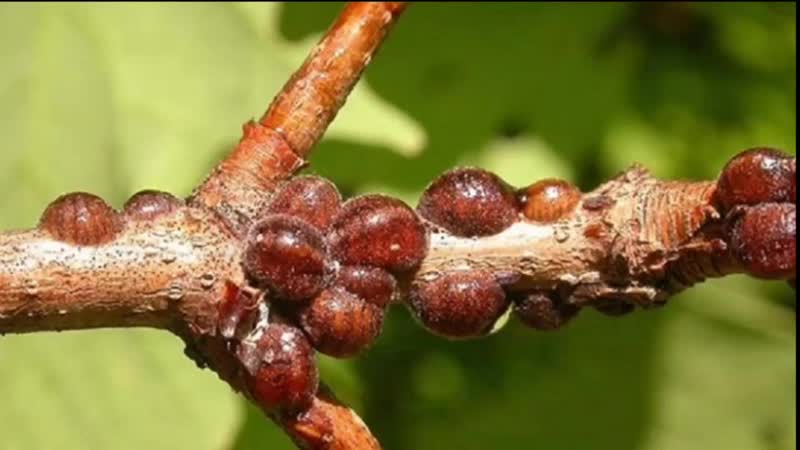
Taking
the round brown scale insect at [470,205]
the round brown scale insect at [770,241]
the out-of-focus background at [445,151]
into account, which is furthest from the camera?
the out-of-focus background at [445,151]

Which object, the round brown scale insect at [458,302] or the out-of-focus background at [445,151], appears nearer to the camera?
the round brown scale insect at [458,302]

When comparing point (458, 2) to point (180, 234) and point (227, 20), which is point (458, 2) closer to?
point (227, 20)

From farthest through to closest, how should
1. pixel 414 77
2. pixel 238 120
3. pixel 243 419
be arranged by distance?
pixel 414 77, pixel 238 120, pixel 243 419

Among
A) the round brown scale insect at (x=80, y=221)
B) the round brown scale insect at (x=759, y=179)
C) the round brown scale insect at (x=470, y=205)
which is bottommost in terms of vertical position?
the round brown scale insect at (x=80, y=221)

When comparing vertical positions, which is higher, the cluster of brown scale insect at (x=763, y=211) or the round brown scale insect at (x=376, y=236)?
the cluster of brown scale insect at (x=763, y=211)

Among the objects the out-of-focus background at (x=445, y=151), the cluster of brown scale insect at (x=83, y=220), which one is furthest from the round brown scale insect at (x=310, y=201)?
the out-of-focus background at (x=445, y=151)

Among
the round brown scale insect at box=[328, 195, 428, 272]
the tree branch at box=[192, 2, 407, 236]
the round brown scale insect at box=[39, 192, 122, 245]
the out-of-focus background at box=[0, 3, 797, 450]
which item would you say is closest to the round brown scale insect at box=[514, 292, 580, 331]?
the round brown scale insect at box=[328, 195, 428, 272]

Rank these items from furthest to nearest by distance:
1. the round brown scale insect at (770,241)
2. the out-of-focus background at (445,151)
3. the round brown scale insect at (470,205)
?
the out-of-focus background at (445,151) < the round brown scale insect at (470,205) < the round brown scale insect at (770,241)

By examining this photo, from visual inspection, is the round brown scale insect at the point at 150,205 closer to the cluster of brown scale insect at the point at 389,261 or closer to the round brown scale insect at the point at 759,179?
the cluster of brown scale insect at the point at 389,261

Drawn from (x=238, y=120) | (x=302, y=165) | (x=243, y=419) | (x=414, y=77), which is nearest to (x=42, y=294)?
(x=302, y=165)
